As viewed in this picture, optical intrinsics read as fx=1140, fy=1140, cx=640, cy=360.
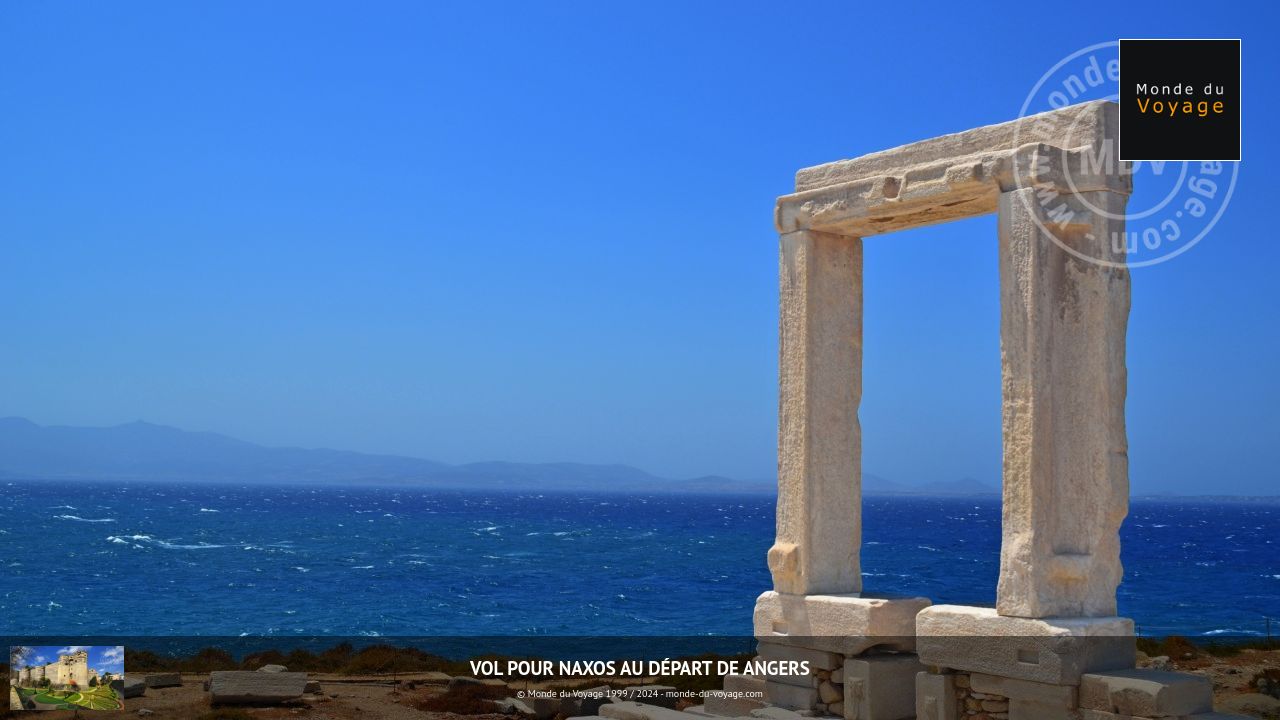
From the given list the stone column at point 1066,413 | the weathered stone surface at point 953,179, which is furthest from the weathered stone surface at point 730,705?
the weathered stone surface at point 953,179

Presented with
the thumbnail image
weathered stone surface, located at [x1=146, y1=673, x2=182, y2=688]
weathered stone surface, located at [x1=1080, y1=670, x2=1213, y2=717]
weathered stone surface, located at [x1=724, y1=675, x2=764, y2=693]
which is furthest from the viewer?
weathered stone surface, located at [x1=146, y1=673, x2=182, y2=688]

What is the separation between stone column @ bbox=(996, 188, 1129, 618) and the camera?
8609mm

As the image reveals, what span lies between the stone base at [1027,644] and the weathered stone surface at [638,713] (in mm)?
2362

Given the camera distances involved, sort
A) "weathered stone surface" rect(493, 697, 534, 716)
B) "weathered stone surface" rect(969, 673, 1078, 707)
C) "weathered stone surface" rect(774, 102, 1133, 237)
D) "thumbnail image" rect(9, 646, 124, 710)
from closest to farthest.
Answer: "weathered stone surface" rect(969, 673, 1078, 707) < "weathered stone surface" rect(774, 102, 1133, 237) < "thumbnail image" rect(9, 646, 124, 710) < "weathered stone surface" rect(493, 697, 534, 716)

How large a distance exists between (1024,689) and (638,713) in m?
3.48

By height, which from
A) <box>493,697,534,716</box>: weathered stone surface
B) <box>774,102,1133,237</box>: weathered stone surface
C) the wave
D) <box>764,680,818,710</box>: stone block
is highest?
<box>774,102,1133,237</box>: weathered stone surface

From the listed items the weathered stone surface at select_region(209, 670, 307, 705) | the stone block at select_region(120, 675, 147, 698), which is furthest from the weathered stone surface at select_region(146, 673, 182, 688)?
the weathered stone surface at select_region(209, 670, 307, 705)

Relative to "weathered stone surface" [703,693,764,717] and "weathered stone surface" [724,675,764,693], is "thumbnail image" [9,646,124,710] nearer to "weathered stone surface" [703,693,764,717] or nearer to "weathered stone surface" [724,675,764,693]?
"weathered stone surface" [703,693,764,717]

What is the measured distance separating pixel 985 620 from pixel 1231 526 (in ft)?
404

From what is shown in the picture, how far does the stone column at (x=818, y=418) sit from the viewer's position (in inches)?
410

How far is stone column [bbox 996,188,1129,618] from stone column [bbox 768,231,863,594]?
6.47ft

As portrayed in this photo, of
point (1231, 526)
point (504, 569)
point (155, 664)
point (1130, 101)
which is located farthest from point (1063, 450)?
point (1231, 526)

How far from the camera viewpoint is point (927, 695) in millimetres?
9242

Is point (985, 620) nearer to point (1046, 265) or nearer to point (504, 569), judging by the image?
point (1046, 265)
